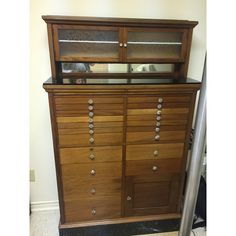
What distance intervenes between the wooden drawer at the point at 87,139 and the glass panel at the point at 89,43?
0.58 metres

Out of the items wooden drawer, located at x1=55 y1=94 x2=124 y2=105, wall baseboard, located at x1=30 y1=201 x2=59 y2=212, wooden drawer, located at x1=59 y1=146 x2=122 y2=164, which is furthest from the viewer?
wall baseboard, located at x1=30 y1=201 x2=59 y2=212

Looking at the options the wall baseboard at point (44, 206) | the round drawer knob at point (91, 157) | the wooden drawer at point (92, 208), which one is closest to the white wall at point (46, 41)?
the wall baseboard at point (44, 206)

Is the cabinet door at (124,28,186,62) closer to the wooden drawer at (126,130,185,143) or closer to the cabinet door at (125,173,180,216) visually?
the wooden drawer at (126,130,185,143)

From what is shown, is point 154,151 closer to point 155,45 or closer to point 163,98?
point 163,98

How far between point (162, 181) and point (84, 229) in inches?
28.7

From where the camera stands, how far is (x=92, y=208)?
5.62 feet

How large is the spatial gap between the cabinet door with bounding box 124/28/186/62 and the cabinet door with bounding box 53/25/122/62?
11cm

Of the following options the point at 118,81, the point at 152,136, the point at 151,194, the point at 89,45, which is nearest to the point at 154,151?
the point at 152,136

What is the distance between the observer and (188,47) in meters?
1.68

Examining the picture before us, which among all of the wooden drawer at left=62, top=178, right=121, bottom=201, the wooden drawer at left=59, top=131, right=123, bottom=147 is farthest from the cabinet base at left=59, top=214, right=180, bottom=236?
the wooden drawer at left=59, top=131, right=123, bottom=147

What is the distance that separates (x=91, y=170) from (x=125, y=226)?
23.1 inches

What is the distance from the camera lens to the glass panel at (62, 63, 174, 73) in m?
1.71

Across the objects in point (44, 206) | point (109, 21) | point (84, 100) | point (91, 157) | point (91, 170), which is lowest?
point (44, 206)

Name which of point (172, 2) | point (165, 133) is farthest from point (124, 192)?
point (172, 2)
